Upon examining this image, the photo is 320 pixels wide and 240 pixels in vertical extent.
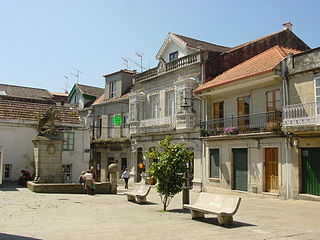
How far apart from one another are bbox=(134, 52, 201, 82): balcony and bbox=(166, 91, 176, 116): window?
177 centimetres

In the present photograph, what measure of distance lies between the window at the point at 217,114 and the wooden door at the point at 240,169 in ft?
6.69

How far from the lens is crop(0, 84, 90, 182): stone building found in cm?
2316

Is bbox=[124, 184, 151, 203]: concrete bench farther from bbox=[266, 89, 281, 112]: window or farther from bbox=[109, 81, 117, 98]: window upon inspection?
bbox=[109, 81, 117, 98]: window

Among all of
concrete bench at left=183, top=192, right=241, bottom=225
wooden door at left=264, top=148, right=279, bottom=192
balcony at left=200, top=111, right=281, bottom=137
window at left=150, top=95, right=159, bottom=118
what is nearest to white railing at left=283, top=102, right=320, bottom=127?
balcony at left=200, top=111, right=281, bottom=137

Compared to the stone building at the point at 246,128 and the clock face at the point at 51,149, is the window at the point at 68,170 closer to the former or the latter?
the clock face at the point at 51,149

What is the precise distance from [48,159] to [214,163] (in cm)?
996

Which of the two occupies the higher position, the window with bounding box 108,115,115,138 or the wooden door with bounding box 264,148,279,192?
the window with bounding box 108,115,115,138

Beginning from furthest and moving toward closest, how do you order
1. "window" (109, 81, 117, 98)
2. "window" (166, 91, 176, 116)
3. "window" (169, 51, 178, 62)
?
1. "window" (109, 81, 117, 98)
2. "window" (169, 51, 178, 62)
3. "window" (166, 91, 176, 116)

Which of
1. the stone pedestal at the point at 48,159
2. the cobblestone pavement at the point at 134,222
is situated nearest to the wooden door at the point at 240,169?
the cobblestone pavement at the point at 134,222

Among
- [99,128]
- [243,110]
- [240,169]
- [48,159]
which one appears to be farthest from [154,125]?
[99,128]

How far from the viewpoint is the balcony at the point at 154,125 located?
2652 centimetres

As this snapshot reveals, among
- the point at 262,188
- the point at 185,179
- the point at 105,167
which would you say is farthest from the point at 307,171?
the point at 105,167

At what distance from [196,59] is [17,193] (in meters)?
14.0

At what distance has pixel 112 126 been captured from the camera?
35.3 meters
